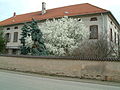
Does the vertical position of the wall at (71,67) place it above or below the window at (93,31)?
below

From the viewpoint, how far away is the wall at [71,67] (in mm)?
12016

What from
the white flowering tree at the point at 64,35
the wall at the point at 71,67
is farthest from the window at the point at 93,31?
the wall at the point at 71,67

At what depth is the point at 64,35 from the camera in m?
19.8

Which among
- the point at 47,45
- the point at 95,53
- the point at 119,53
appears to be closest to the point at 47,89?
the point at 95,53

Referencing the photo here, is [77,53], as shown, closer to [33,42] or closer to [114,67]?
[114,67]

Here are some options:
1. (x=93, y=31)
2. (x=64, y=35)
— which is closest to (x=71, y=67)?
(x=64, y=35)

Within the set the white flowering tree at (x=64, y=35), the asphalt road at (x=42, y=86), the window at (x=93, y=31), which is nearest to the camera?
the asphalt road at (x=42, y=86)

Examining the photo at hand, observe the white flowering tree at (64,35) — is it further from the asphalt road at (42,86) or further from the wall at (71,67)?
the asphalt road at (42,86)

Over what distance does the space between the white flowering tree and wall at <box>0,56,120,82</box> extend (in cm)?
382

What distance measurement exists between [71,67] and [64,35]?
693cm

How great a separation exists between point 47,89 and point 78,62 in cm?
653

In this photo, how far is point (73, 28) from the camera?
20734 mm

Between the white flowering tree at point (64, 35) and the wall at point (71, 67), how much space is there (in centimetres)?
382

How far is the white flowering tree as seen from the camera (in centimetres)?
1931
